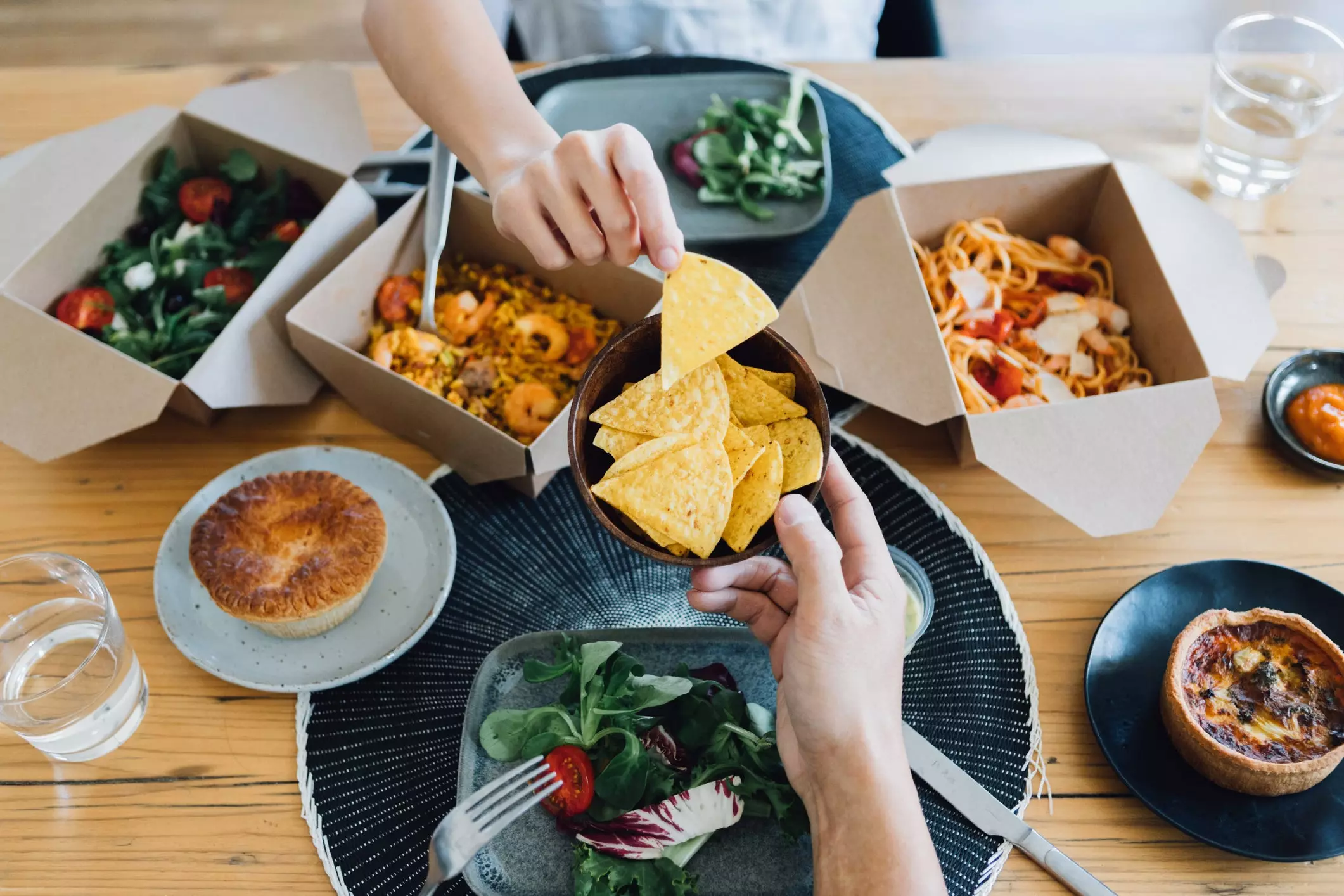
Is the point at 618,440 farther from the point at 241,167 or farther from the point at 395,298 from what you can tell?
the point at 241,167

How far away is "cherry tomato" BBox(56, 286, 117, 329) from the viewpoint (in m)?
1.66

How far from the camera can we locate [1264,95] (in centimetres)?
182

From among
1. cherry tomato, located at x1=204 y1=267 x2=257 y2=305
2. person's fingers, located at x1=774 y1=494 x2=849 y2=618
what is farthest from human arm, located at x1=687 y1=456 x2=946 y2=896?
cherry tomato, located at x1=204 y1=267 x2=257 y2=305

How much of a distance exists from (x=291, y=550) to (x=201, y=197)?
81 centimetres

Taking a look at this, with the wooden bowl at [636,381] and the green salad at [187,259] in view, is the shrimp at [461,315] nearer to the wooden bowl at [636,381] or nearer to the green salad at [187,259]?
the green salad at [187,259]

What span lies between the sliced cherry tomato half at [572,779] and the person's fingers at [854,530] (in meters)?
0.41

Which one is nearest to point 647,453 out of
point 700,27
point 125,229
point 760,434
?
point 760,434

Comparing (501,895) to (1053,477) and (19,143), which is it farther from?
(19,143)

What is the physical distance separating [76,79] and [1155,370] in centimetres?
232

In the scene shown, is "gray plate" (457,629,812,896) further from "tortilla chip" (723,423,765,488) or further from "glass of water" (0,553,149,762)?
"glass of water" (0,553,149,762)

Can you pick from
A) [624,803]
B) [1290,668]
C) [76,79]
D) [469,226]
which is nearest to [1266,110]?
[1290,668]

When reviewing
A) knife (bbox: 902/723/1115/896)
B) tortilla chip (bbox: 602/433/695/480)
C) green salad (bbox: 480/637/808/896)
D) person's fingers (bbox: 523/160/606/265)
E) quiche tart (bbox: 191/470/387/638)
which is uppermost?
person's fingers (bbox: 523/160/606/265)

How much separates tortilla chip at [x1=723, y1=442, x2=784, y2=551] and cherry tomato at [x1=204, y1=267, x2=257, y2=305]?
40.9 inches

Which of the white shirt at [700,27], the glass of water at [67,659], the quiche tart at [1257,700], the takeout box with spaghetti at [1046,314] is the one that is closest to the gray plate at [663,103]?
the white shirt at [700,27]
